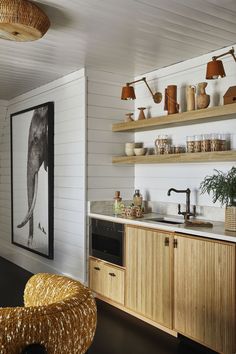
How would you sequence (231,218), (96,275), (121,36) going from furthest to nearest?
(96,275), (121,36), (231,218)

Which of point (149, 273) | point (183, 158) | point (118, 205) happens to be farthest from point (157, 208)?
point (149, 273)

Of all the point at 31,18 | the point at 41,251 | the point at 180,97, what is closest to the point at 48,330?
the point at 31,18

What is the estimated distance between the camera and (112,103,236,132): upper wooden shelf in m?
2.95

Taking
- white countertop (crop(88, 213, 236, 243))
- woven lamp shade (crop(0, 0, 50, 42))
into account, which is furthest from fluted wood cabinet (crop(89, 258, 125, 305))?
woven lamp shade (crop(0, 0, 50, 42))

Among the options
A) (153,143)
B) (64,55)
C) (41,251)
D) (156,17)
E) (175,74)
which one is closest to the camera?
(156,17)

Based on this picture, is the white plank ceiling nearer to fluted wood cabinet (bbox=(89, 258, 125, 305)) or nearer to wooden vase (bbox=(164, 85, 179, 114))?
wooden vase (bbox=(164, 85, 179, 114))

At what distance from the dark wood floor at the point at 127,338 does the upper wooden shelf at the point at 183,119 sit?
5.87 ft

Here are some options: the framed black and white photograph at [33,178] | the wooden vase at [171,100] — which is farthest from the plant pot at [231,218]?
the framed black and white photograph at [33,178]

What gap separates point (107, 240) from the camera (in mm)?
3686

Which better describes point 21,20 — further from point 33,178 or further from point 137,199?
point 33,178

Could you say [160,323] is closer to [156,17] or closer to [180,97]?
[180,97]

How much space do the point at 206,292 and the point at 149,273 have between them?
64 centimetres

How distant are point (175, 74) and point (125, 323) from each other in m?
2.41

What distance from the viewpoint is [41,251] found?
4.60 metres
